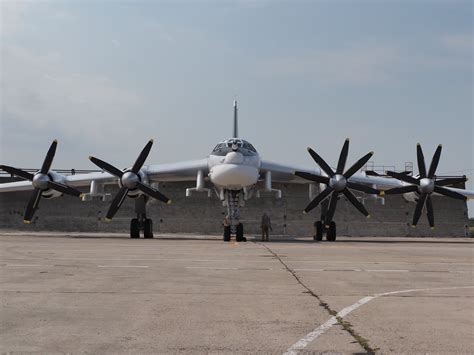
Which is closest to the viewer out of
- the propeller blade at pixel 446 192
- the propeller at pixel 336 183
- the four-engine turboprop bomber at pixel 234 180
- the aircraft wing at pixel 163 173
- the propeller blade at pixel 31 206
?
the four-engine turboprop bomber at pixel 234 180

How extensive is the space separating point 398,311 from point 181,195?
30.9 metres

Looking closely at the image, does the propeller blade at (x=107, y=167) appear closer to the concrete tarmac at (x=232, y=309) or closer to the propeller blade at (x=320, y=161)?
the propeller blade at (x=320, y=161)

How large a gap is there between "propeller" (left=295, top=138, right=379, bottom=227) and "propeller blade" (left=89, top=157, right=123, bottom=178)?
805cm

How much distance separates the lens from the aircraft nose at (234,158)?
22344 mm

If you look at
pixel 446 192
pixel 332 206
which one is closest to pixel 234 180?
pixel 332 206

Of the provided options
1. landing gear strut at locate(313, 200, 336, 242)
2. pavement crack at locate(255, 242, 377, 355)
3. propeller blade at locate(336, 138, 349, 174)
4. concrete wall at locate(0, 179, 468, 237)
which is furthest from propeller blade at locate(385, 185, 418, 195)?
pavement crack at locate(255, 242, 377, 355)

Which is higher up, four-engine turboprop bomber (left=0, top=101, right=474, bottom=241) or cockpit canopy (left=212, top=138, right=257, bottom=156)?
cockpit canopy (left=212, top=138, right=257, bottom=156)

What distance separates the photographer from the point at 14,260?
11.6m

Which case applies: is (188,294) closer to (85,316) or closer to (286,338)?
(85,316)

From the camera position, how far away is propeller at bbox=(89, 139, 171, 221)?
23750mm

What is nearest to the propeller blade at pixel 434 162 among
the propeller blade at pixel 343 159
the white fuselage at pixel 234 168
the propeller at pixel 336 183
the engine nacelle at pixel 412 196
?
the engine nacelle at pixel 412 196

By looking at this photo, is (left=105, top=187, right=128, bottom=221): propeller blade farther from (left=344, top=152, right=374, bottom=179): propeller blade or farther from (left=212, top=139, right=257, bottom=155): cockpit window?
(left=344, top=152, right=374, bottom=179): propeller blade

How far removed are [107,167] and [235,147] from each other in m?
5.96

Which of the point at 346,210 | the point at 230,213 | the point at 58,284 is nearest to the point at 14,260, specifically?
the point at 58,284
